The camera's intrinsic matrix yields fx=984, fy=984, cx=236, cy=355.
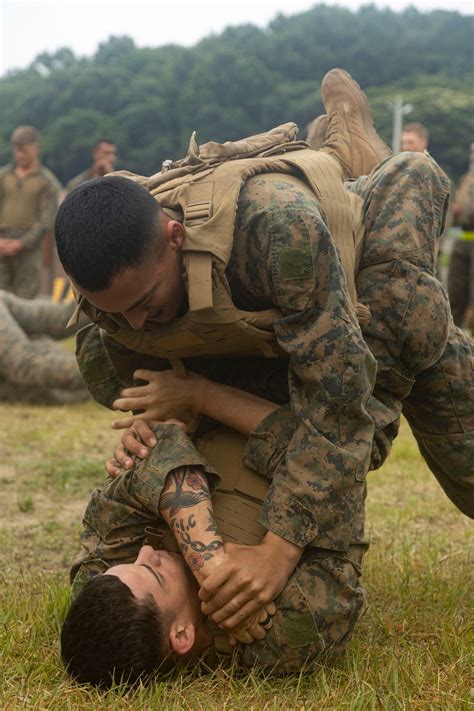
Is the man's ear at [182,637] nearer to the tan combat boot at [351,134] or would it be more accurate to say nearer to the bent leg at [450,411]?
the bent leg at [450,411]

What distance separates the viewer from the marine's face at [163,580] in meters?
2.86

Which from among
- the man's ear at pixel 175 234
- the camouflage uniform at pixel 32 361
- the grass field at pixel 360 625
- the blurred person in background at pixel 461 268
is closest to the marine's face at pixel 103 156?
the camouflage uniform at pixel 32 361

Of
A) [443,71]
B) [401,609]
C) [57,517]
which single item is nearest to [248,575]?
[401,609]

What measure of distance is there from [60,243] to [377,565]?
7.13ft

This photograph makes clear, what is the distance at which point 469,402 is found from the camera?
3.61 m

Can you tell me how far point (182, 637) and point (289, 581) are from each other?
14.3 inches

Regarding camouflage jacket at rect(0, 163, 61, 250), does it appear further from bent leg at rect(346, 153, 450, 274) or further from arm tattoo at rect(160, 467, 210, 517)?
arm tattoo at rect(160, 467, 210, 517)

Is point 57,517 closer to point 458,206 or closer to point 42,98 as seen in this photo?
point 458,206

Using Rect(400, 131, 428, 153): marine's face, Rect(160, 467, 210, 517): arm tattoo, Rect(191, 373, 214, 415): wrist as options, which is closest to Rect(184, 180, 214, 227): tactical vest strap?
Rect(191, 373, 214, 415): wrist

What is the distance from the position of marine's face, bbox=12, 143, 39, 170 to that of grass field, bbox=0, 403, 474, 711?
5.81 metres

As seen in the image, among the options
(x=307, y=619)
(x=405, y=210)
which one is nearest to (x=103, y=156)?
(x=405, y=210)

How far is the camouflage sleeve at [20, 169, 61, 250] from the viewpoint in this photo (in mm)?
11180

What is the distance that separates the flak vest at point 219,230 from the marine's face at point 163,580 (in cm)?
65

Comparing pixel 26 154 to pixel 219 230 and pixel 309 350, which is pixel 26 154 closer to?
pixel 219 230
